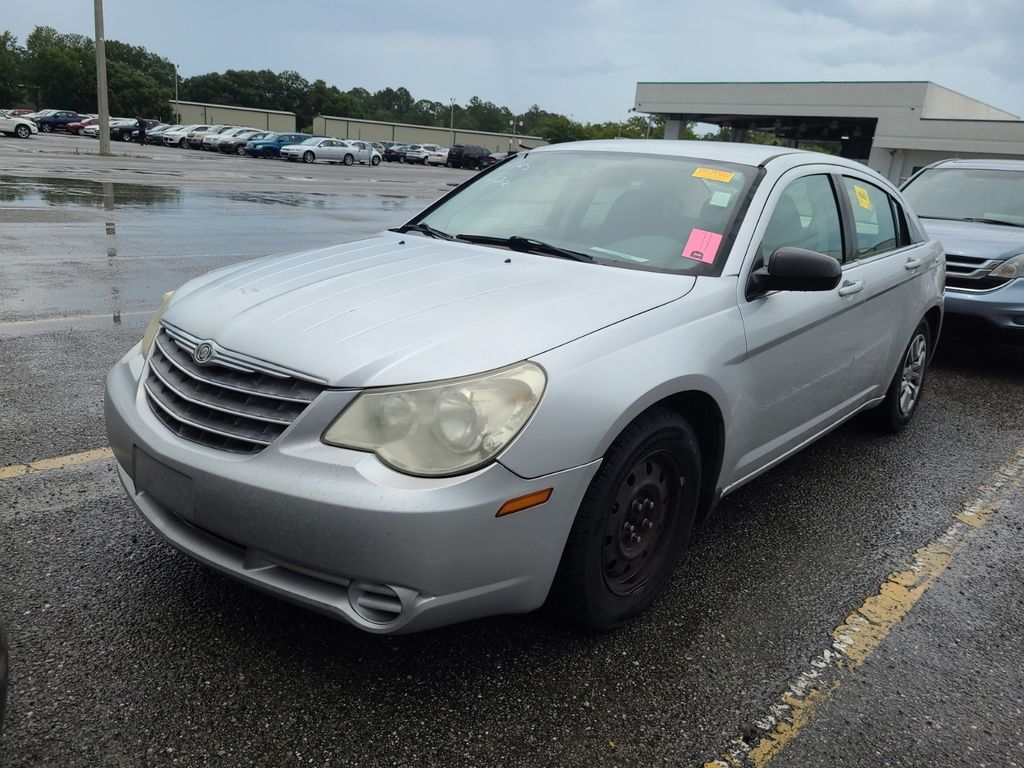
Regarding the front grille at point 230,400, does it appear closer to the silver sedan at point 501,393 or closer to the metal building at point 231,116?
the silver sedan at point 501,393

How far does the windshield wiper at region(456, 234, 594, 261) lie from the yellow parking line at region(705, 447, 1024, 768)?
5.40 ft

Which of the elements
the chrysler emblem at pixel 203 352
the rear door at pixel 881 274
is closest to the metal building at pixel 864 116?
the rear door at pixel 881 274

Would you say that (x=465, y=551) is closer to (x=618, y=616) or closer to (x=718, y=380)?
(x=618, y=616)

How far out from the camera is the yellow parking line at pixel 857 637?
2305 millimetres

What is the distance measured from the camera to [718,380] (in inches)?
111

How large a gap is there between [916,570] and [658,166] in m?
2.01

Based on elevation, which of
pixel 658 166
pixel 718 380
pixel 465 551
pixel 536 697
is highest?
pixel 658 166

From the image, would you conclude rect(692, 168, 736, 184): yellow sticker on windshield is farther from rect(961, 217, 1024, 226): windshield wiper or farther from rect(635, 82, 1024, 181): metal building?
rect(635, 82, 1024, 181): metal building

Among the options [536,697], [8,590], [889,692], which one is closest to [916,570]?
[889,692]

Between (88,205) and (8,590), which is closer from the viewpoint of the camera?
(8,590)

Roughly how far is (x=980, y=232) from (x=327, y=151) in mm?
40796

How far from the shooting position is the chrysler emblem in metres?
2.48

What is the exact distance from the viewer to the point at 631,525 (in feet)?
8.82

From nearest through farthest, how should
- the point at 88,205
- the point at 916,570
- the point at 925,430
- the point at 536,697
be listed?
the point at 536,697
the point at 916,570
the point at 925,430
the point at 88,205
